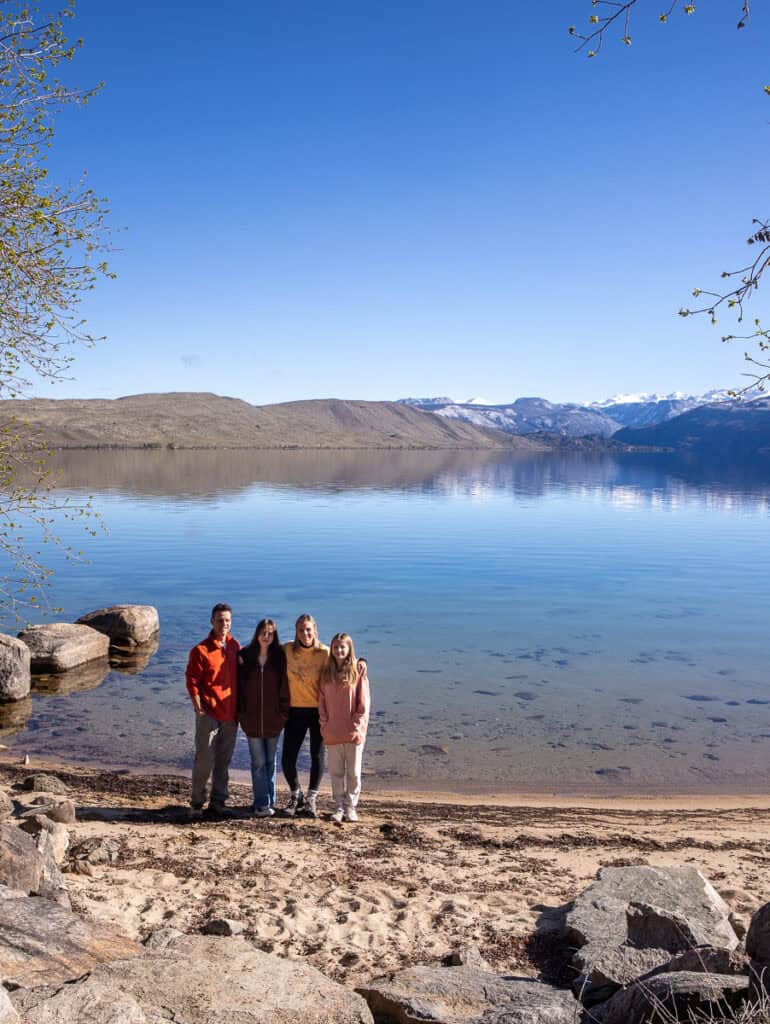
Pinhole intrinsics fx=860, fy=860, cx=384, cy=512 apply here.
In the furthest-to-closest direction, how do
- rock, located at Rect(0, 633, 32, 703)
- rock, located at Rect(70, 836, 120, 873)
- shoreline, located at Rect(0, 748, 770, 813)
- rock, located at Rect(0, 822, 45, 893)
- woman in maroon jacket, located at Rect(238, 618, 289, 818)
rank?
1. rock, located at Rect(0, 633, 32, 703)
2. shoreline, located at Rect(0, 748, 770, 813)
3. woman in maroon jacket, located at Rect(238, 618, 289, 818)
4. rock, located at Rect(70, 836, 120, 873)
5. rock, located at Rect(0, 822, 45, 893)

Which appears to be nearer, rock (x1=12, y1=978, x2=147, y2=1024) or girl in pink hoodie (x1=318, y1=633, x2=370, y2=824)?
rock (x1=12, y1=978, x2=147, y2=1024)

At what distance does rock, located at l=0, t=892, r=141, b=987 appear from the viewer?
5359mm

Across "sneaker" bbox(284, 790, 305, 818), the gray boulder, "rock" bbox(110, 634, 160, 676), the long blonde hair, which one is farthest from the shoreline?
"rock" bbox(110, 634, 160, 676)

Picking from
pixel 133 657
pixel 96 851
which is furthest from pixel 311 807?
pixel 133 657

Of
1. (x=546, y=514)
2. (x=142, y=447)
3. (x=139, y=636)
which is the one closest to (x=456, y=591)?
(x=139, y=636)

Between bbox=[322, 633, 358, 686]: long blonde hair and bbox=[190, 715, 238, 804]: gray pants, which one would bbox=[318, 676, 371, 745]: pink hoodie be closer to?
bbox=[322, 633, 358, 686]: long blonde hair

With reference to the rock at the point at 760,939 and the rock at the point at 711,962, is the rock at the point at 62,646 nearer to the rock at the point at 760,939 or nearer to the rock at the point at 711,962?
the rock at the point at 711,962

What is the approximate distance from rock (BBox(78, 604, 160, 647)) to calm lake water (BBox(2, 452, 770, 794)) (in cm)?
71

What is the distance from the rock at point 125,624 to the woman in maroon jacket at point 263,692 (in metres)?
13.0

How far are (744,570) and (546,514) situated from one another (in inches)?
995

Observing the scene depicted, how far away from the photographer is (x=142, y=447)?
18325cm

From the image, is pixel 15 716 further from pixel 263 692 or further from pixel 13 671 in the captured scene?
pixel 263 692

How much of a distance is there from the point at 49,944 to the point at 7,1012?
5.24 ft

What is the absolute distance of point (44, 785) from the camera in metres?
12.0
